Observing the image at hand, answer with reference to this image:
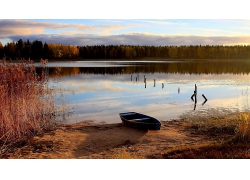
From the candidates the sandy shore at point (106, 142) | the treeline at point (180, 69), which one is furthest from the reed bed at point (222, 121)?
A: the treeline at point (180, 69)

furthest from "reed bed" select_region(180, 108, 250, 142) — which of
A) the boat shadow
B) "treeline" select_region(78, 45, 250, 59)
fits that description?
"treeline" select_region(78, 45, 250, 59)

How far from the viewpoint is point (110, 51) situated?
2128cm

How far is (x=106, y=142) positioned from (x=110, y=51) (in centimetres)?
1198

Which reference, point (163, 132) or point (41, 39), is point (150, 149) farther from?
point (41, 39)

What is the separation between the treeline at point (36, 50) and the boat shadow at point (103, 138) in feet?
13.7

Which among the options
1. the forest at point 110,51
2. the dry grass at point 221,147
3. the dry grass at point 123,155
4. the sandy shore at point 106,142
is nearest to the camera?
the dry grass at point 221,147

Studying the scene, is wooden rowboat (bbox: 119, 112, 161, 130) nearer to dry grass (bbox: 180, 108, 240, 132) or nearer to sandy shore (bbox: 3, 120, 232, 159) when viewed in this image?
sandy shore (bbox: 3, 120, 232, 159)

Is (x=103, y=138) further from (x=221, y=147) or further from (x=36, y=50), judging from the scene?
(x=36, y=50)

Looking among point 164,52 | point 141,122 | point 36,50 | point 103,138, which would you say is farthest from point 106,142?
point 164,52

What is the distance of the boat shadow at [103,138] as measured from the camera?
9.27 meters

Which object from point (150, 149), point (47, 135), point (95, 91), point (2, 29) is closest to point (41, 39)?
point (2, 29)

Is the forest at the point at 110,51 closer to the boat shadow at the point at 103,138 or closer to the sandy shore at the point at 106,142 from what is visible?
the sandy shore at the point at 106,142

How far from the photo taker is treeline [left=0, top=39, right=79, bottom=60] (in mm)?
12500

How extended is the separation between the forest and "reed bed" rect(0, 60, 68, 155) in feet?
2.39
